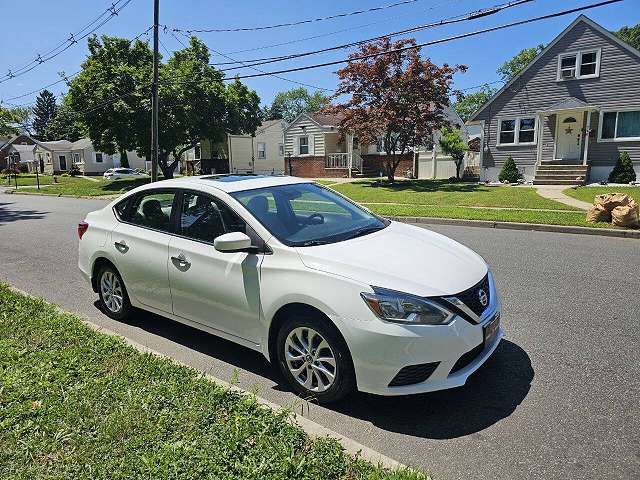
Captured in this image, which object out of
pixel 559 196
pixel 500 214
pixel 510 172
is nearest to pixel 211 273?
pixel 500 214

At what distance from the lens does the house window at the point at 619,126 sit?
2222 centimetres

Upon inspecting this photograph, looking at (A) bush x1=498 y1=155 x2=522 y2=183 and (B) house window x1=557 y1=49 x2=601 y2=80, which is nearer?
(B) house window x1=557 y1=49 x2=601 y2=80

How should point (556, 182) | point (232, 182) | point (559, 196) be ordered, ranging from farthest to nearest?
point (556, 182), point (559, 196), point (232, 182)

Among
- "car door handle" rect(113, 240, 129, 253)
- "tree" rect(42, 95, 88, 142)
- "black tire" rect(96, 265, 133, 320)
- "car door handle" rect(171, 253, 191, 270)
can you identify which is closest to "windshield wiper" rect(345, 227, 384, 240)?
"car door handle" rect(171, 253, 191, 270)

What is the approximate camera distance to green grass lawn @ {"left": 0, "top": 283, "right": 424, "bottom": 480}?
2.67 meters

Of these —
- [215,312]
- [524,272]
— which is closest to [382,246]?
[215,312]

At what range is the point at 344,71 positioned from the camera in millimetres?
24844

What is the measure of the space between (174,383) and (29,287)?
4562mm

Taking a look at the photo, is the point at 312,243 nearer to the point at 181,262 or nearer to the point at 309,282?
the point at 309,282

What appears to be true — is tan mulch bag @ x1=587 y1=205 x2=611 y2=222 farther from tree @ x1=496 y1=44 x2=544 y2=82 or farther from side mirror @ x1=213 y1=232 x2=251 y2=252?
tree @ x1=496 y1=44 x2=544 y2=82

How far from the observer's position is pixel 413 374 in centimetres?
320

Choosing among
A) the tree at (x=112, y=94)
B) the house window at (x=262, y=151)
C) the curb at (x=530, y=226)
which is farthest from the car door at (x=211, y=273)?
the house window at (x=262, y=151)

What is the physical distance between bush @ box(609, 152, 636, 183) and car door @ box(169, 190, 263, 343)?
2278 cm

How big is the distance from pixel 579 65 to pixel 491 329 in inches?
951
